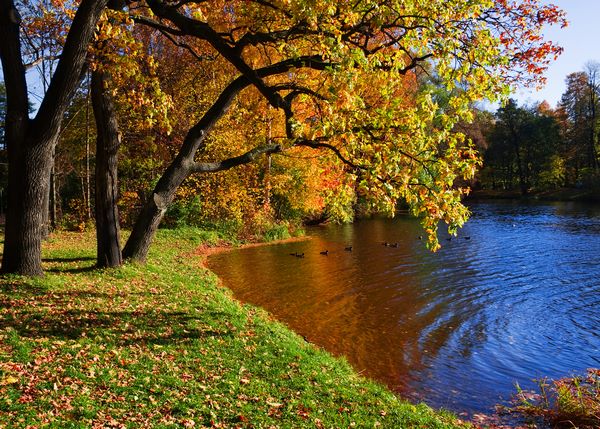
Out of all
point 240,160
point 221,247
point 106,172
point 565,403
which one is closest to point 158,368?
point 565,403

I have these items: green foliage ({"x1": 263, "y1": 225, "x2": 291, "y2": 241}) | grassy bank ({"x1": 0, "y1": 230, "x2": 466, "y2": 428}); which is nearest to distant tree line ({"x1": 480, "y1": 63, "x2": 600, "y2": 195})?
green foliage ({"x1": 263, "y1": 225, "x2": 291, "y2": 241})

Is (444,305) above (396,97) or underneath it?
underneath

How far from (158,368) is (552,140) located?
70946 mm

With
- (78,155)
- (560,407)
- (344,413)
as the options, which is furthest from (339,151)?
(78,155)

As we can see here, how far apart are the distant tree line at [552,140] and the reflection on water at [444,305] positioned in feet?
142

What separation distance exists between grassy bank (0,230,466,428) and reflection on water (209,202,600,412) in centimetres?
167

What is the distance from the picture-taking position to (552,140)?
65.4 metres

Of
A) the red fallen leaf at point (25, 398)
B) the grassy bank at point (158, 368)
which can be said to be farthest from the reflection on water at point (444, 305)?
the red fallen leaf at point (25, 398)

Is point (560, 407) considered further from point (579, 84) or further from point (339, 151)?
point (579, 84)

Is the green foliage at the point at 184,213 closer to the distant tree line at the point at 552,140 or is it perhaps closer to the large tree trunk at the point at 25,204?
the large tree trunk at the point at 25,204

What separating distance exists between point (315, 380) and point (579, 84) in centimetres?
7071

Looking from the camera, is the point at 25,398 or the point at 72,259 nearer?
the point at 25,398

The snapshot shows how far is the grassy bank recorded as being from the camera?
537 cm

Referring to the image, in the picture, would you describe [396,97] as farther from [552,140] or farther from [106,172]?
[552,140]
